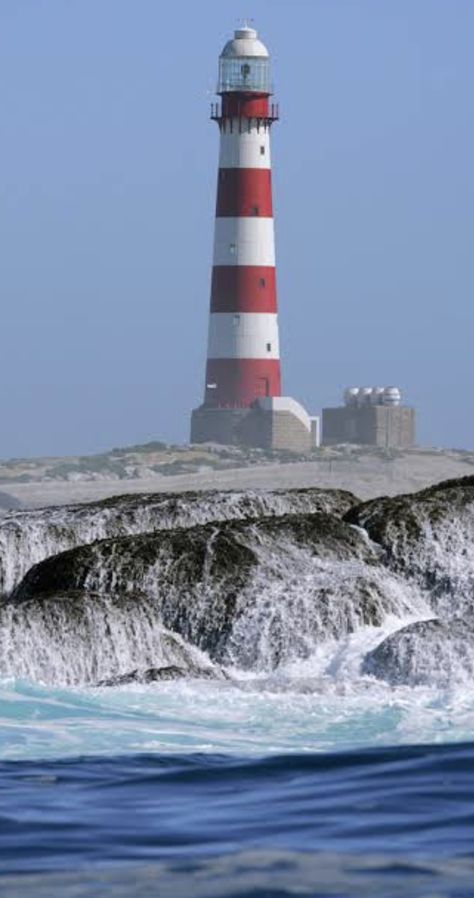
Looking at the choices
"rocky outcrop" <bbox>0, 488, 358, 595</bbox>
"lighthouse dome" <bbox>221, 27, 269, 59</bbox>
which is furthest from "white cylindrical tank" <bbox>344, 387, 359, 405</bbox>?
"rocky outcrop" <bbox>0, 488, 358, 595</bbox>

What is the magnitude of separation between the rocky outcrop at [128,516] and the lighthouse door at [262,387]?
6961cm

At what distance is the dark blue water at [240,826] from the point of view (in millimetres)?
11852

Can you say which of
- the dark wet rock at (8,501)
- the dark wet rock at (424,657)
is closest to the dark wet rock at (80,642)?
the dark wet rock at (424,657)

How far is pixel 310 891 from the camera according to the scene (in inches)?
457

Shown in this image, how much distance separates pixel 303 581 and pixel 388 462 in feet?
299

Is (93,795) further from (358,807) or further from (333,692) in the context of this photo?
(333,692)

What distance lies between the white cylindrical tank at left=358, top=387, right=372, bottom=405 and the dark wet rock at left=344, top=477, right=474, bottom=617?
96.4 meters

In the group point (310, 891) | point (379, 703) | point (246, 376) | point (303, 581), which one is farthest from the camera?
point (246, 376)

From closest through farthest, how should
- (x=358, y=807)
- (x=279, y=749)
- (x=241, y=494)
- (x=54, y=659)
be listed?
1. (x=358, y=807)
2. (x=279, y=749)
3. (x=54, y=659)
4. (x=241, y=494)

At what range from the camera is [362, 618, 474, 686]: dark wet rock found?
2480 centimetres

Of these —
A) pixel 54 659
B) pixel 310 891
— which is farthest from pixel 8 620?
pixel 310 891

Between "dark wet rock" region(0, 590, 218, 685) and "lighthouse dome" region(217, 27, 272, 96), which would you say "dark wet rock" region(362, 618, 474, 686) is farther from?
"lighthouse dome" region(217, 27, 272, 96)

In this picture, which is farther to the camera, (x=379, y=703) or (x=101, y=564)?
(x=101, y=564)

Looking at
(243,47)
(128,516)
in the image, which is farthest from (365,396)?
(128,516)
